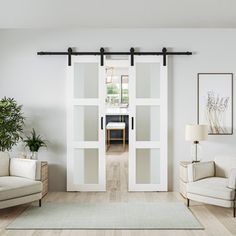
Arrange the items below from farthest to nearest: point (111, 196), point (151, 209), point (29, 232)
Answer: point (111, 196) < point (151, 209) < point (29, 232)

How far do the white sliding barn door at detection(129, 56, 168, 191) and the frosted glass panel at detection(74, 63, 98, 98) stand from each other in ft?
1.82

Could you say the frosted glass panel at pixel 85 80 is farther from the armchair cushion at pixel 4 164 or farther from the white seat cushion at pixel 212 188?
the white seat cushion at pixel 212 188

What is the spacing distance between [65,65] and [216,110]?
2.39 m

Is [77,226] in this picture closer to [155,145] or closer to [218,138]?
[155,145]

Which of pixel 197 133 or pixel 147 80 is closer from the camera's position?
pixel 197 133

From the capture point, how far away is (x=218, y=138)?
6164 mm

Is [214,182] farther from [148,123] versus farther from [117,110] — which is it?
[117,110]

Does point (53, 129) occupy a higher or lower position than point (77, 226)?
higher

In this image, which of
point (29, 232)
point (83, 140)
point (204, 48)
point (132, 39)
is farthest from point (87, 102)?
point (29, 232)

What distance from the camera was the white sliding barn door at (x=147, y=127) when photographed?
6141mm

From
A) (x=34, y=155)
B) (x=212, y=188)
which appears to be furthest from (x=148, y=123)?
(x=34, y=155)

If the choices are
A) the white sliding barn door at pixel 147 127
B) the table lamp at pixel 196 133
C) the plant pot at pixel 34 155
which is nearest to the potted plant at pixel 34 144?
the plant pot at pixel 34 155

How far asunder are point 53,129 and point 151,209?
2.03 metres

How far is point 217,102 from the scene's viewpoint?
241 inches
